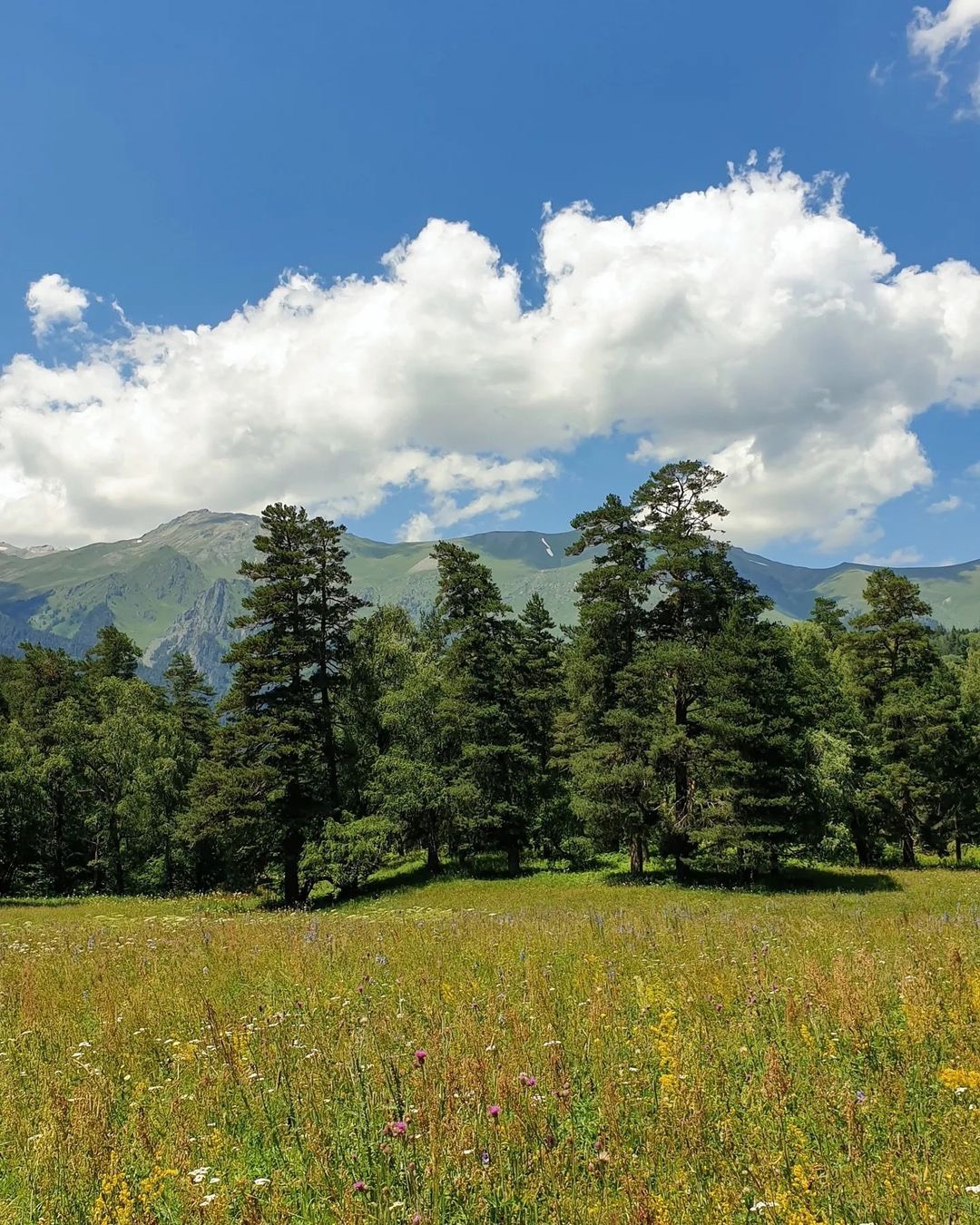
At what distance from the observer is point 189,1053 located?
17.7ft

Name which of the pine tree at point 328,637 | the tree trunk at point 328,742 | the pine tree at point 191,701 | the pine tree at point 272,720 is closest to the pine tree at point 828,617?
the pine tree at point 328,637

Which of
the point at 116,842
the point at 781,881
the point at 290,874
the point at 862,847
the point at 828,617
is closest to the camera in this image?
the point at 781,881

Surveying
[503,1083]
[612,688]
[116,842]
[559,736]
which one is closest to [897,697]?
[612,688]

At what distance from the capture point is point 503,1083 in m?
4.20

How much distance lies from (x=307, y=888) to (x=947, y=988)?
28.5 m

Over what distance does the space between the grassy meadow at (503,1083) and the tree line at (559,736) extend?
1855 centimetres

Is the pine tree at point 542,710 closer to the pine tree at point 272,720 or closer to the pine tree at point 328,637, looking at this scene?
the pine tree at point 328,637

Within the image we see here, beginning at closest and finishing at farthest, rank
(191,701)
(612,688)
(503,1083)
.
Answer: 1. (503,1083)
2. (612,688)
3. (191,701)

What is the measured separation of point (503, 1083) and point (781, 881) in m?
27.9

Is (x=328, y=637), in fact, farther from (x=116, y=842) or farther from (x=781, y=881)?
(x=116, y=842)

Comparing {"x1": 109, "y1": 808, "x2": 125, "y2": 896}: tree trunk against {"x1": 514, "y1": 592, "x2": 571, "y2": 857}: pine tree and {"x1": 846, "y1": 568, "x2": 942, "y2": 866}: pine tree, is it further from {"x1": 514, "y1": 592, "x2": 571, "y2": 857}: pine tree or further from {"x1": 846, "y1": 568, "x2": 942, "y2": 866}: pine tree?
{"x1": 846, "y1": 568, "x2": 942, "y2": 866}: pine tree

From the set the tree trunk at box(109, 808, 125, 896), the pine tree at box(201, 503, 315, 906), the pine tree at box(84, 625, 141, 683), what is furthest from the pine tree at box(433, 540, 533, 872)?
the pine tree at box(84, 625, 141, 683)

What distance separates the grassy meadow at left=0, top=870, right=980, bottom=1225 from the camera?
11.3 feet

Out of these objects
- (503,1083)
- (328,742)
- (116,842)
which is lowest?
(116,842)
